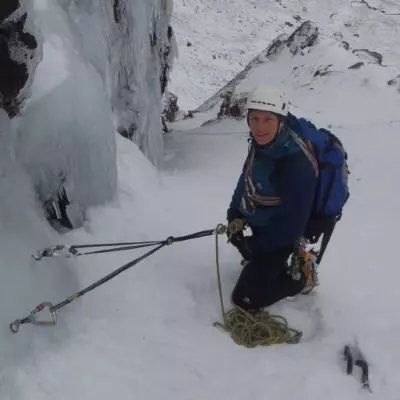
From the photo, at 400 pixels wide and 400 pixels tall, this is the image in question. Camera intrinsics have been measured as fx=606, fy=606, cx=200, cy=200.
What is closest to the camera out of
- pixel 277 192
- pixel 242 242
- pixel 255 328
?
pixel 277 192

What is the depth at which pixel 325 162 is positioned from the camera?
9.79ft

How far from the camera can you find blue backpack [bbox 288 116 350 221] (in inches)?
117

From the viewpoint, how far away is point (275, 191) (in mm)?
3002

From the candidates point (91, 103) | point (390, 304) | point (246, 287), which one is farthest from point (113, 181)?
point (390, 304)

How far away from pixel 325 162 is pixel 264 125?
0.39 m

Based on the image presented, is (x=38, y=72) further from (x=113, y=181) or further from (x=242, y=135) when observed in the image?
(x=242, y=135)

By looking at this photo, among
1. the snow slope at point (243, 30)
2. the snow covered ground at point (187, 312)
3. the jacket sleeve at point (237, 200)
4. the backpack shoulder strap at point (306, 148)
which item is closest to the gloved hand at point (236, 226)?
the jacket sleeve at point (237, 200)

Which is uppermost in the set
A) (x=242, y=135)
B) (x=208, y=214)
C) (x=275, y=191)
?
(x=275, y=191)

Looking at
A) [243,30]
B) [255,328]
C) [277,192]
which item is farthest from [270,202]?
[243,30]

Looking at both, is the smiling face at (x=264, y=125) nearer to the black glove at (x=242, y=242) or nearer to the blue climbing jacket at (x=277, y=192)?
the blue climbing jacket at (x=277, y=192)

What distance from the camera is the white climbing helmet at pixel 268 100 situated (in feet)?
9.20

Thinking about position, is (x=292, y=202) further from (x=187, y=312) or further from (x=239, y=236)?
(x=187, y=312)

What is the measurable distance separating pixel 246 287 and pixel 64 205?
4.00 ft

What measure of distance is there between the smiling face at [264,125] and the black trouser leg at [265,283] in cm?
64
